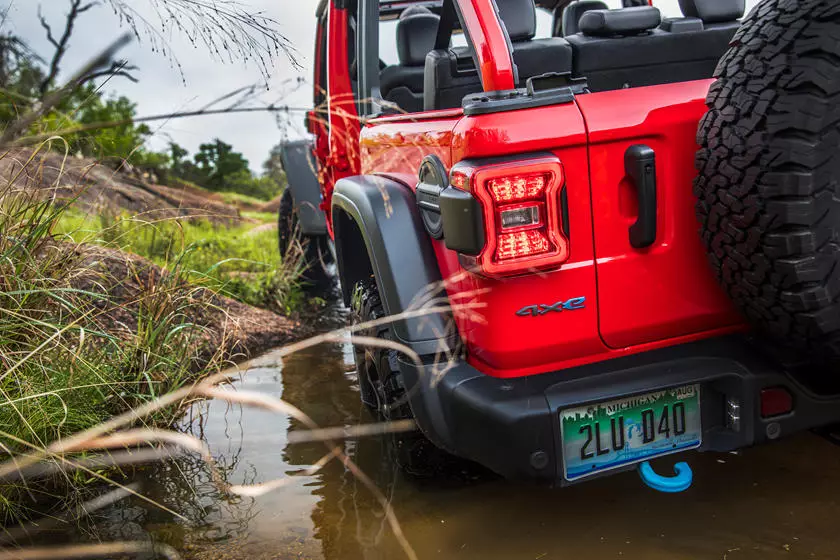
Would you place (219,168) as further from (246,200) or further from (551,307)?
(551,307)

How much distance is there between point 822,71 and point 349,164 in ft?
7.85

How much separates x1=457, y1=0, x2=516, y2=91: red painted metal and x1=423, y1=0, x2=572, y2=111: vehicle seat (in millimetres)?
300

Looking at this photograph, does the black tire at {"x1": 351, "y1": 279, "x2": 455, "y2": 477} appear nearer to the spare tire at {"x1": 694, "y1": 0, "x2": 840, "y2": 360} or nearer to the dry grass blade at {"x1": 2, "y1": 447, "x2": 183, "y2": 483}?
the dry grass blade at {"x1": 2, "y1": 447, "x2": 183, "y2": 483}

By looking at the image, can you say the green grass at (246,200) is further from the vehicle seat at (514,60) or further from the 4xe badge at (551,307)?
the 4xe badge at (551,307)

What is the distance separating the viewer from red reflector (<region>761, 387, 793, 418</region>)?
6.23ft

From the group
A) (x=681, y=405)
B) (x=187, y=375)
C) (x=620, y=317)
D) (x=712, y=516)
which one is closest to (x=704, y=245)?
(x=620, y=317)

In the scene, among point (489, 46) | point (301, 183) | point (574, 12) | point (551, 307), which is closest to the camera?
point (551, 307)

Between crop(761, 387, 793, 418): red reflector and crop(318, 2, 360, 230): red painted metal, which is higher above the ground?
crop(318, 2, 360, 230): red painted metal

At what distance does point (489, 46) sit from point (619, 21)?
606 mm

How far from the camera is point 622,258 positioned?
6.35 ft

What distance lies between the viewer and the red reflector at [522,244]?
1806 mm

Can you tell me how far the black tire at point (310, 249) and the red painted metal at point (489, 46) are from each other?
3565 millimetres

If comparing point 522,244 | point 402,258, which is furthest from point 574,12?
point 522,244

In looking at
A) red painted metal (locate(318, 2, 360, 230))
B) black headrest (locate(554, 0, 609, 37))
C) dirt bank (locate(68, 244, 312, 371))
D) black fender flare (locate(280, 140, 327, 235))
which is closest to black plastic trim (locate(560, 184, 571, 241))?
dirt bank (locate(68, 244, 312, 371))
